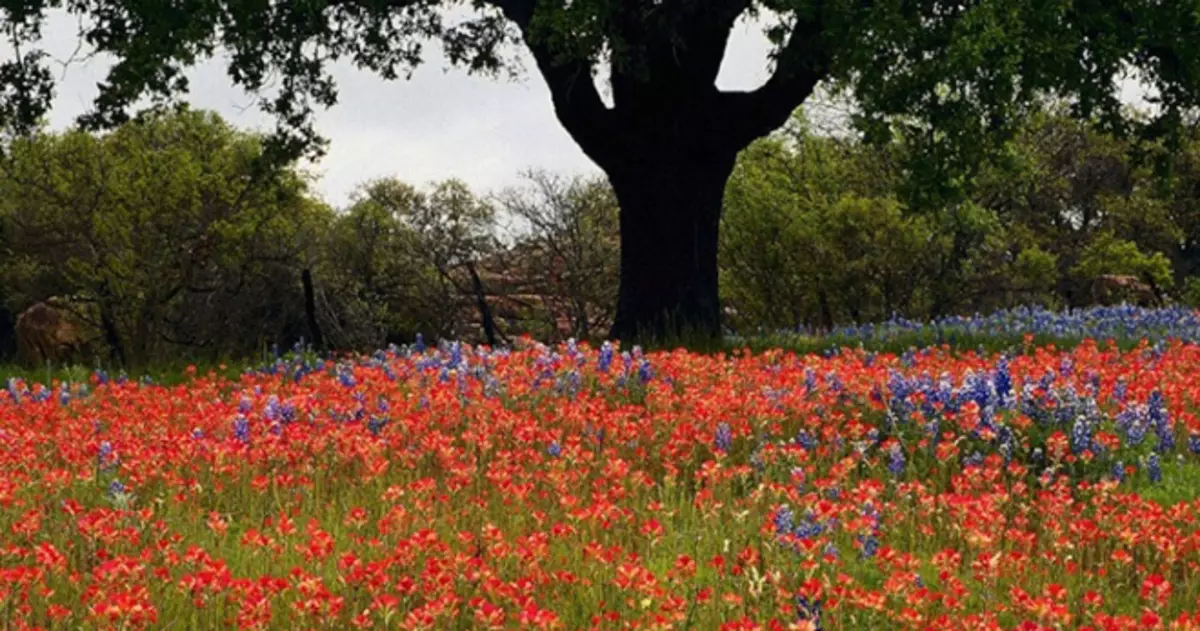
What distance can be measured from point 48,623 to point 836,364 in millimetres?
6888

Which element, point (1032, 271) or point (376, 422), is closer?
point (376, 422)

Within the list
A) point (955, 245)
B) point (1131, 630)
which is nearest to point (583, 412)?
point (1131, 630)

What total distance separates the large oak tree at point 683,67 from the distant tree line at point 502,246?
6.74 m

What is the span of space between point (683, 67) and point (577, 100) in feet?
4.98

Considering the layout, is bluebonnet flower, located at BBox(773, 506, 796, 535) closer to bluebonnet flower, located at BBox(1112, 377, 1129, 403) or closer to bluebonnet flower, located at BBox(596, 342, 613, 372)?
bluebonnet flower, located at BBox(1112, 377, 1129, 403)

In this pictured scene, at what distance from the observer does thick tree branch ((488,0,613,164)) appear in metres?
17.8

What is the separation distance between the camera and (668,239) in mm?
17453

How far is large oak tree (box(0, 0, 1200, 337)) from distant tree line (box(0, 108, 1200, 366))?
674cm

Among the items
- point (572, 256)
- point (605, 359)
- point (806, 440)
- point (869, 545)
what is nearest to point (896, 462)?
point (806, 440)

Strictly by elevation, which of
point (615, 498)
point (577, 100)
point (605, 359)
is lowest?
point (615, 498)

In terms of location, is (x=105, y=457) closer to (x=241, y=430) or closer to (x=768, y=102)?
(x=241, y=430)

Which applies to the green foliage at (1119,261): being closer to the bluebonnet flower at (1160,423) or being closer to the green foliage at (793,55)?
the green foliage at (793,55)

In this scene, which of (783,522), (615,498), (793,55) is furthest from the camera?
(793,55)

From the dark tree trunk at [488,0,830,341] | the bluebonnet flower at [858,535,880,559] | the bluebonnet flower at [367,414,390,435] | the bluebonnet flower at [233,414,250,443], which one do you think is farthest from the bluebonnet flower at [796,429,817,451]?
the dark tree trunk at [488,0,830,341]
